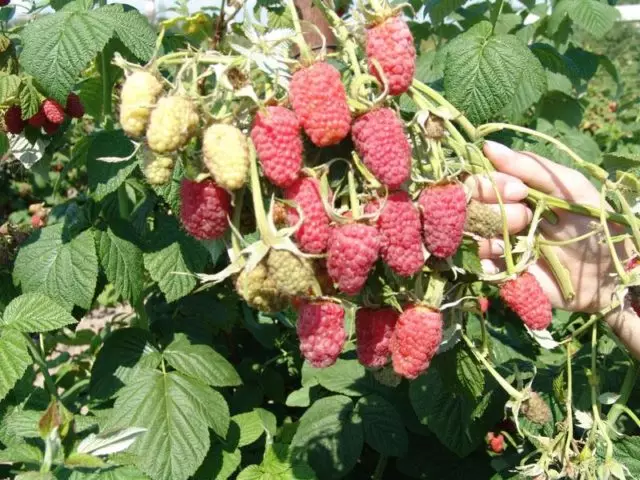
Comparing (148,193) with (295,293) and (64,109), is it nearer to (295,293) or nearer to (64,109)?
(64,109)

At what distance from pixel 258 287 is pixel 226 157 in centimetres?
20

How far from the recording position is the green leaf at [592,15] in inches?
121

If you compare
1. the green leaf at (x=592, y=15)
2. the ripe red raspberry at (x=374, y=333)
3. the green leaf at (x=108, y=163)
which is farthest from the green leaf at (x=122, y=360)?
the green leaf at (x=592, y=15)

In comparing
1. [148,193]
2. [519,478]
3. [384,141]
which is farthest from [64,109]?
[519,478]

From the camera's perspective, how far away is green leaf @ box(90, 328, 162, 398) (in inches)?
84.4

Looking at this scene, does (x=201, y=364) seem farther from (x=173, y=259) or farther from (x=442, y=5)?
(x=442, y=5)

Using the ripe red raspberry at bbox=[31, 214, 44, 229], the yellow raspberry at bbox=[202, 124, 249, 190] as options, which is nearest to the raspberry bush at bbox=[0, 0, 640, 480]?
the yellow raspberry at bbox=[202, 124, 249, 190]

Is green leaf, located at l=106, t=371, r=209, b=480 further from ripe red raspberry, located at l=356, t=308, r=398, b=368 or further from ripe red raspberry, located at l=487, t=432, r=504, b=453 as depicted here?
ripe red raspberry, located at l=487, t=432, r=504, b=453

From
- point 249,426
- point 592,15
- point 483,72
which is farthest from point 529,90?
point 249,426

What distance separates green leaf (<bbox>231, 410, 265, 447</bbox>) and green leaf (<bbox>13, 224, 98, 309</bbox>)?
615 millimetres

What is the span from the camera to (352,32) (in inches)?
49.2

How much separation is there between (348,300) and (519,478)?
91cm

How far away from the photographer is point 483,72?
1921 millimetres

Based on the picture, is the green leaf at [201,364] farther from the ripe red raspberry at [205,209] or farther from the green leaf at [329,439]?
the ripe red raspberry at [205,209]
